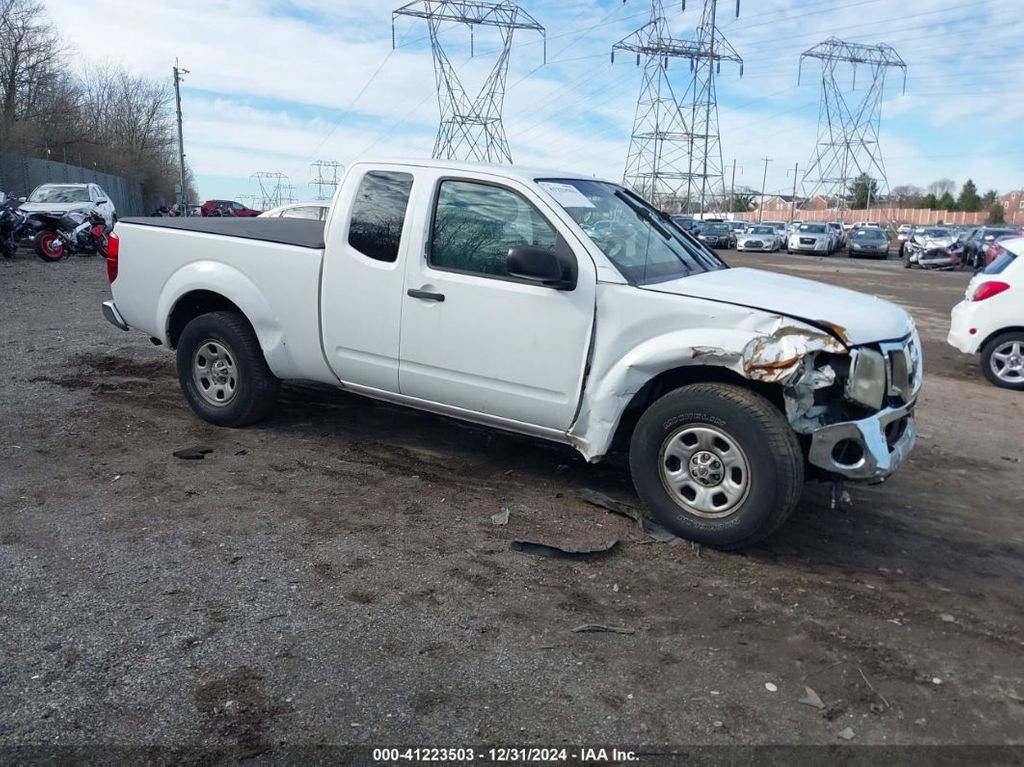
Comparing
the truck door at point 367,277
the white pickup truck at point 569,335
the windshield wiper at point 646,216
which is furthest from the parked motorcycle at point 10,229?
the windshield wiper at point 646,216

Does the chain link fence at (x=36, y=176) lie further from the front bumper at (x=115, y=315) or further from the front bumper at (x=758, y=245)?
the front bumper at (x=758, y=245)

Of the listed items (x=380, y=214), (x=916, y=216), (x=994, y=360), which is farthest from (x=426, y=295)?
(x=916, y=216)

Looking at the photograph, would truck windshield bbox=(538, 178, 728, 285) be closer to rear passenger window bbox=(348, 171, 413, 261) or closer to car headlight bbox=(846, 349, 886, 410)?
rear passenger window bbox=(348, 171, 413, 261)

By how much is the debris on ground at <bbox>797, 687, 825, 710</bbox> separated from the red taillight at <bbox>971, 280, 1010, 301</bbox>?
7678 millimetres

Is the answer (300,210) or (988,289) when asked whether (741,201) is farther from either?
(988,289)

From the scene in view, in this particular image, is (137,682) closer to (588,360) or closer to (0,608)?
(0,608)

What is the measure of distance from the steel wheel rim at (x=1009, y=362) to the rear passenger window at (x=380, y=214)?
7.32 m

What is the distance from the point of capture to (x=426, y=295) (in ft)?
16.9

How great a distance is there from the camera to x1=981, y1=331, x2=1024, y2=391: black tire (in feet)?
30.7

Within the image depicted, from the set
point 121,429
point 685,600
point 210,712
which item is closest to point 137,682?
point 210,712

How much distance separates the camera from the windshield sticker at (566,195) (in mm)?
4973

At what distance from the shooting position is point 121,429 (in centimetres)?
629

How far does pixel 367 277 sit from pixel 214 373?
5.55ft

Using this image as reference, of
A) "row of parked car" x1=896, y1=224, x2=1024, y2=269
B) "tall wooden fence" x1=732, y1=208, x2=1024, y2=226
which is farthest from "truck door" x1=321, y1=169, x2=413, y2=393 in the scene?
"tall wooden fence" x1=732, y1=208, x2=1024, y2=226
